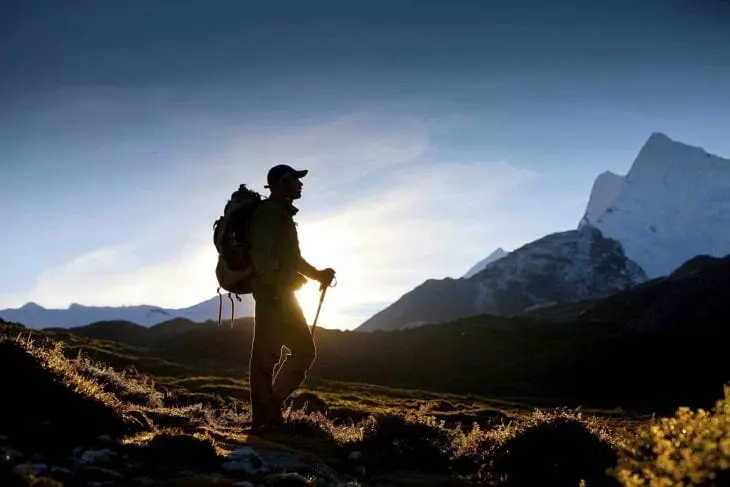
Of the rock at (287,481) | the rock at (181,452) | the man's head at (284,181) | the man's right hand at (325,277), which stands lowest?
the rock at (287,481)

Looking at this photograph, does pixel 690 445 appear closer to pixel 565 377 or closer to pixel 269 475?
pixel 269 475

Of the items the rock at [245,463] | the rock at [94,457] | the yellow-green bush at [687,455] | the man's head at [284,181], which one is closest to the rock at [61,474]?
the rock at [94,457]

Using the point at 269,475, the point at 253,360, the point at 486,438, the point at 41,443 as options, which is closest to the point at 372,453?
the point at 486,438

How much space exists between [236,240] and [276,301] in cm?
111

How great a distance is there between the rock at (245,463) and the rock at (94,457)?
1170 millimetres

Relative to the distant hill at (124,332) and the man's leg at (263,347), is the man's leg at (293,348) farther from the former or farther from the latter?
the distant hill at (124,332)

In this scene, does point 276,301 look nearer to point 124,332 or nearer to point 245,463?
point 245,463

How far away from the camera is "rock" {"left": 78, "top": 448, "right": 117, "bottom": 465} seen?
229 inches

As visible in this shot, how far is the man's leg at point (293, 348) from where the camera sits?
9.82 m

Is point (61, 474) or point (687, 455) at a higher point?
point (687, 455)

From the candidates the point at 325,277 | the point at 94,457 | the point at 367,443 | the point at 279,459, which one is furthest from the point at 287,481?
the point at 325,277

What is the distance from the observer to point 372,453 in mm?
9086

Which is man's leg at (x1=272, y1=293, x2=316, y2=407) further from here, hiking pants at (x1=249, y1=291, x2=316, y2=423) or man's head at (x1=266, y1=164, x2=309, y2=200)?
man's head at (x1=266, y1=164, x2=309, y2=200)

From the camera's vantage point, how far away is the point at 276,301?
31.8 ft
